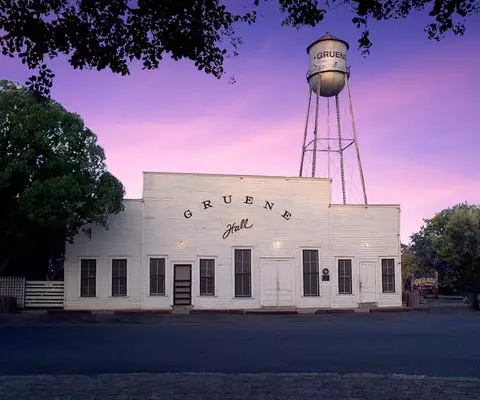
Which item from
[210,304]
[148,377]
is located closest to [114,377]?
[148,377]

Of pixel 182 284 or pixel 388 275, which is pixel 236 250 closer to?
pixel 182 284

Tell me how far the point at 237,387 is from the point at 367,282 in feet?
85.0

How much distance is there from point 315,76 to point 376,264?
12.6m

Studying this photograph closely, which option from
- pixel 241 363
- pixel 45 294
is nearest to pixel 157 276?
pixel 45 294

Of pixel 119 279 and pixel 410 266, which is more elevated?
pixel 410 266

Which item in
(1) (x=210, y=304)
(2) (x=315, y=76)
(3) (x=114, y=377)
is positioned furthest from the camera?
(2) (x=315, y=76)

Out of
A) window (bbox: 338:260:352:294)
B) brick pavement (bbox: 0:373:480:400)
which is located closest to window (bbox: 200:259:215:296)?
window (bbox: 338:260:352:294)

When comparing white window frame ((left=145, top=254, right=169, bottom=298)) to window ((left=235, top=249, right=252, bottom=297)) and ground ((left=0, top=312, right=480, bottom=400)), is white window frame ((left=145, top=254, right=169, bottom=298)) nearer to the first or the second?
window ((left=235, top=249, right=252, bottom=297))

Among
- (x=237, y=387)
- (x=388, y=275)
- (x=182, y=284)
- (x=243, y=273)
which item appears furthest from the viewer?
(x=388, y=275)

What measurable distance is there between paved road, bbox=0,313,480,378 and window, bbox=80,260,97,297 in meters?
11.6

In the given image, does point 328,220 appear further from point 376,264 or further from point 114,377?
point 114,377

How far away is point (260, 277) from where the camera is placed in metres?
33.2

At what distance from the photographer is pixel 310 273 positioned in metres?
33.7

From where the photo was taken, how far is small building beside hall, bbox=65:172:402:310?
1256 inches
